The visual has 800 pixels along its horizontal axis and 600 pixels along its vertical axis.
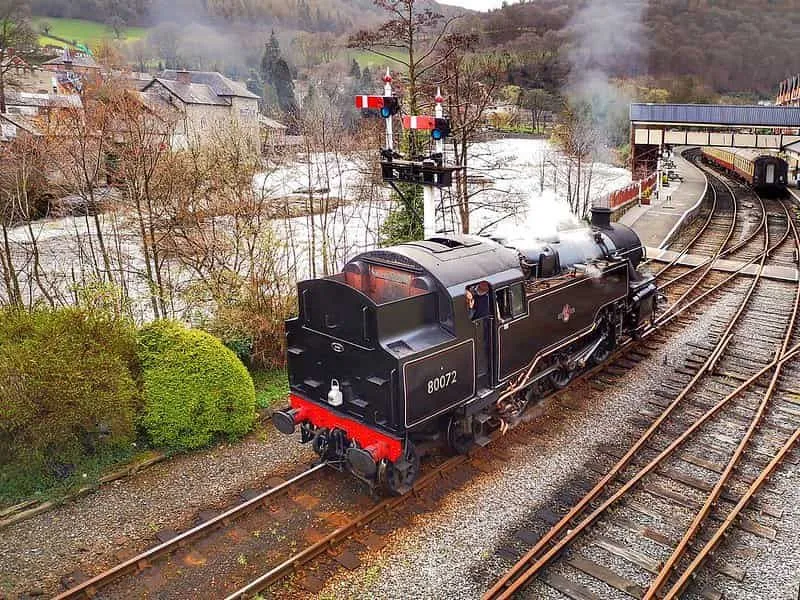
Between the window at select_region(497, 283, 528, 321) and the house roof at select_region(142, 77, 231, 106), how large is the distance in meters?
34.6

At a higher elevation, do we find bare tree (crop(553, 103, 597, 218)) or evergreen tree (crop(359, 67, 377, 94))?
evergreen tree (crop(359, 67, 377, 94))

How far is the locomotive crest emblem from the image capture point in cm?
1003

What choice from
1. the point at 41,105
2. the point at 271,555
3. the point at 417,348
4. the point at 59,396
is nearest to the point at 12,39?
the point at 41,105

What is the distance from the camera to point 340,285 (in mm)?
7414

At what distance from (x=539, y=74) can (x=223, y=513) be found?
31.4 meters

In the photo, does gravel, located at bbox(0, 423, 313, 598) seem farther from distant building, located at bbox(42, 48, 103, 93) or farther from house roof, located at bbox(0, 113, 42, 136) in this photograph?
distant building, located at bbox(42, 48, 103, 93)

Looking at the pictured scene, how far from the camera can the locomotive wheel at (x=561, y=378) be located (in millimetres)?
10820

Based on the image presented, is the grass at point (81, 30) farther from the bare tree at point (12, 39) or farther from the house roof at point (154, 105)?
the bare tree at point (12, 39)

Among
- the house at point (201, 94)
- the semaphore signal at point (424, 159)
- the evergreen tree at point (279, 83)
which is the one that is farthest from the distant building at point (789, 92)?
the semaphore signal at point (424, 159)

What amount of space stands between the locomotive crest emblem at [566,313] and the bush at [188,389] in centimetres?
532

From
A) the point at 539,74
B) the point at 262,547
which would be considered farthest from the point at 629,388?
the point at 539,74

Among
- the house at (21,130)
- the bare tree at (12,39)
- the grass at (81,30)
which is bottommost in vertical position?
the house at (21,130)

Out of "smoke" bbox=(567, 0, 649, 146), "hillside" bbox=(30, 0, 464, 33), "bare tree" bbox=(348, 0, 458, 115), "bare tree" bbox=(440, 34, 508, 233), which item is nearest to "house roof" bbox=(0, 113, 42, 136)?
"bare tree" bbox=(348, 0, 458, 115)

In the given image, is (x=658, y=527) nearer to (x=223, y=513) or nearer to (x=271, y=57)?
(x=223, y=513)
